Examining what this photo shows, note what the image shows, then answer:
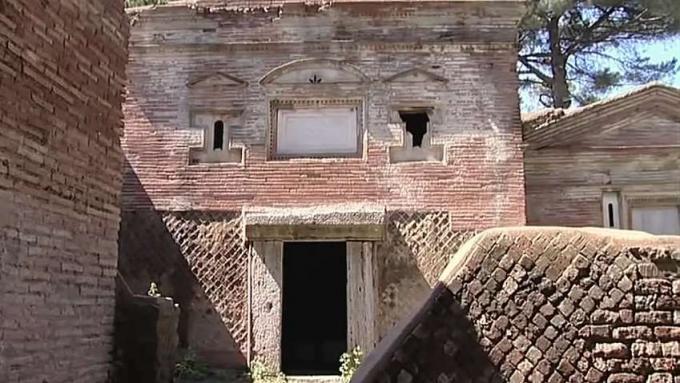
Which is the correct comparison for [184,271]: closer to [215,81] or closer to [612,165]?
[215,81]

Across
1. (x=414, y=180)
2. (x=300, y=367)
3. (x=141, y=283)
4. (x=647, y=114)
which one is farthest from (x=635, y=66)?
(x=141, y=283)

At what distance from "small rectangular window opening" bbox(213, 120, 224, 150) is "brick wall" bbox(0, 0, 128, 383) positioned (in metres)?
4.68

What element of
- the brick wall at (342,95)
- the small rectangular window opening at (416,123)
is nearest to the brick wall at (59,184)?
the brick wall at (342,95)

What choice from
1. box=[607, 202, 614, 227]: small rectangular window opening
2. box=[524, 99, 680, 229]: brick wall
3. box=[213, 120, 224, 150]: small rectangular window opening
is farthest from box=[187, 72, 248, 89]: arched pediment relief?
box=[607, 202, 614, 227]: small rectangular window opening

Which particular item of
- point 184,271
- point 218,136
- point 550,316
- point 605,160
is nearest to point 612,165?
point 605,160

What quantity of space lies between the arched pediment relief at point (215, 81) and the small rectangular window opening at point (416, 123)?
2.45 meters

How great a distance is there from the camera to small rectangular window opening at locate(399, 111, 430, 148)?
1155 centimetres

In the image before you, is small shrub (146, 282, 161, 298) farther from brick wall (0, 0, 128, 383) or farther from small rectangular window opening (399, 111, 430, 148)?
small rectangular window opening (399, 111, 430, 148)

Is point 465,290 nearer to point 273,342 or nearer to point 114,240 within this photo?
point 114,240

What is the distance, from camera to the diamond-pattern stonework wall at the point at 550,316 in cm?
381

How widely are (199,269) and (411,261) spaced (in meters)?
3.00

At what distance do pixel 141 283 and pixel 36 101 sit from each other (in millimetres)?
6118

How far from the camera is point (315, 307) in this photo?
14383 mm

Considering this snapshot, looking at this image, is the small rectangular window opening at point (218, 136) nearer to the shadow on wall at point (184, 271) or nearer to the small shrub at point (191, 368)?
the shadow on wall at point (184, 271)
